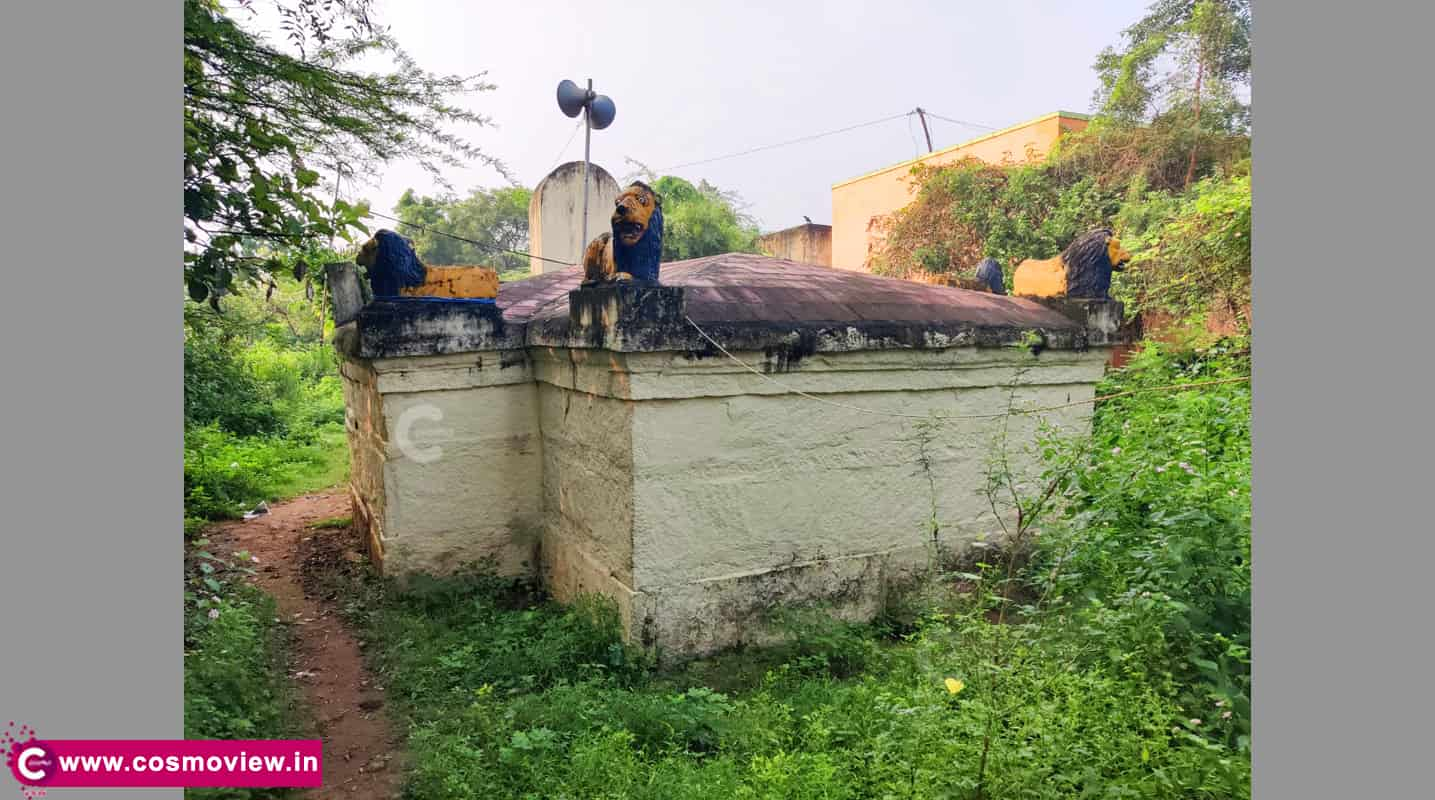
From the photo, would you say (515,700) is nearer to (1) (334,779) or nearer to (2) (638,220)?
(1) (334,779)

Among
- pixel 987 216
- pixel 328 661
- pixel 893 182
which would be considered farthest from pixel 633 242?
pixel 893 182

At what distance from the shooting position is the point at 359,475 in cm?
780

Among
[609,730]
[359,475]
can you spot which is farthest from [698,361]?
[359,475]

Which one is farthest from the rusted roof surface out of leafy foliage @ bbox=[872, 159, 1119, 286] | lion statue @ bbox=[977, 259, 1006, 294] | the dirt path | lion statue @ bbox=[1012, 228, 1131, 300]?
leafy foliage @ bbox=[872, 159, 1119, 286]

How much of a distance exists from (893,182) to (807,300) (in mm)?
11985

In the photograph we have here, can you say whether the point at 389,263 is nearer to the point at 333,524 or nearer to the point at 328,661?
the point at 328,661

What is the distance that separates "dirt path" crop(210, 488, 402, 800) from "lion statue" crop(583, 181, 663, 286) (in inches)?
110

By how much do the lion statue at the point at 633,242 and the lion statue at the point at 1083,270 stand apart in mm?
3471

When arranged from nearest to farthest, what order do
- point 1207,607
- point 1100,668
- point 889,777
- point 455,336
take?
point 889,777, point 1100,668, point 1207,607, point 455,336

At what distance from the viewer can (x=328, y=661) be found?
5.36 meters

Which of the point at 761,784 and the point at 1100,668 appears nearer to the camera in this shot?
the point at 761,784

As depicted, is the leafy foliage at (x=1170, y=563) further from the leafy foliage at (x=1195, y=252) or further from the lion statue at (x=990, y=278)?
the leafy foliage at (x=1195, y=252)

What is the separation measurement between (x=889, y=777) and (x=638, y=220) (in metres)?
3.24

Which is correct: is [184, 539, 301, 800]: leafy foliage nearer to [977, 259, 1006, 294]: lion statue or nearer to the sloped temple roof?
the sloped temple roof
